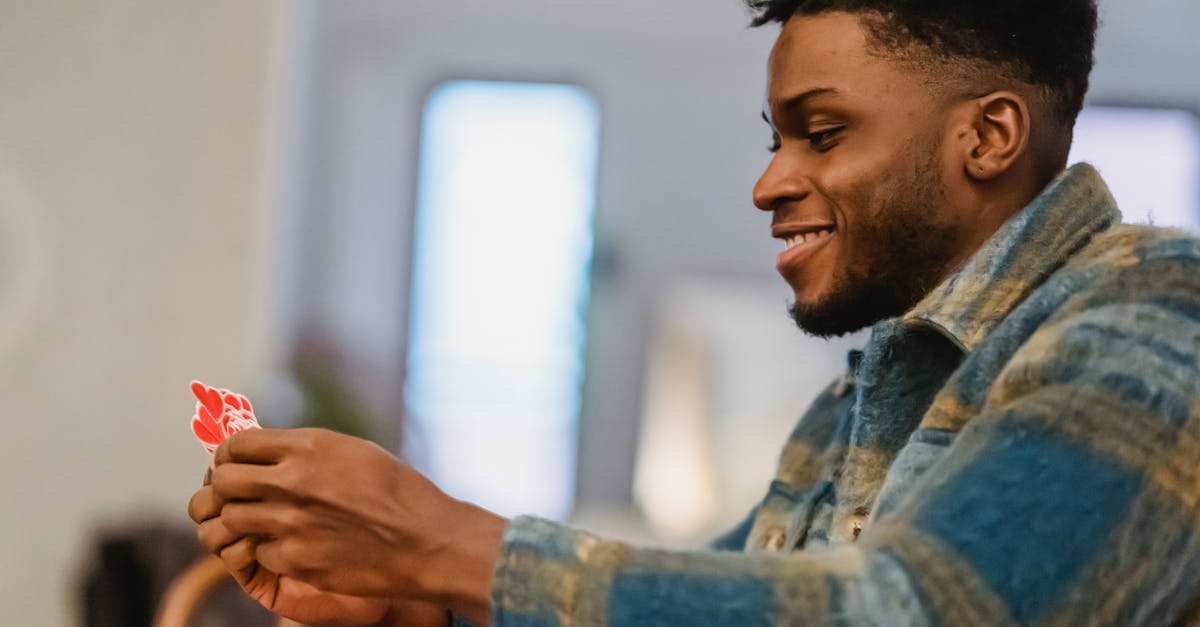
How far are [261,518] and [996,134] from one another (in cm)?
62

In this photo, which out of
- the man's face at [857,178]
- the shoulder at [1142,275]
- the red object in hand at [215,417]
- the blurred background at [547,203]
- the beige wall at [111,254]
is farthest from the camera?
the blurred background at [547,203]

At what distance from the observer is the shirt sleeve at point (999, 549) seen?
26.8 inches

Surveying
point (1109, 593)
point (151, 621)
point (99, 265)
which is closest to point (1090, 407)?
point (1109, 593)

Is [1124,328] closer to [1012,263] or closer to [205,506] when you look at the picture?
[1012,263]

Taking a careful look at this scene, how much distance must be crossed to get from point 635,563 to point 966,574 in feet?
0.55

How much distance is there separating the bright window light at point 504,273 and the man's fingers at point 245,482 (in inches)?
184

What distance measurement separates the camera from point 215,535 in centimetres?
84

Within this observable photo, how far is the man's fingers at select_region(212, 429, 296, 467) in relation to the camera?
76 centimetres

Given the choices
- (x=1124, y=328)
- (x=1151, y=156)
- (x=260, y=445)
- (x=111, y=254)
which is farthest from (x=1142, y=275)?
(x=1151, y=156)

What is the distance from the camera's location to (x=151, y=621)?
8.23ft

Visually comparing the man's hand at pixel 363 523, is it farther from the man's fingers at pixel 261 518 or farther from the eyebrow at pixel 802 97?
the eyebrow at pixel 802 97

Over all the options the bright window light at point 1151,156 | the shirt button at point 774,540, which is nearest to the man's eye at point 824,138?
the shirt button at point 774,540

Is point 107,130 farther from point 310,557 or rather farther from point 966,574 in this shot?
Answer: point 966,574

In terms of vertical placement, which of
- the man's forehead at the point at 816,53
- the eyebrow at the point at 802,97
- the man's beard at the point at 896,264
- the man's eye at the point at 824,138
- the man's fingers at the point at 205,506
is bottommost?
the man's fingers at the point at 205,506
